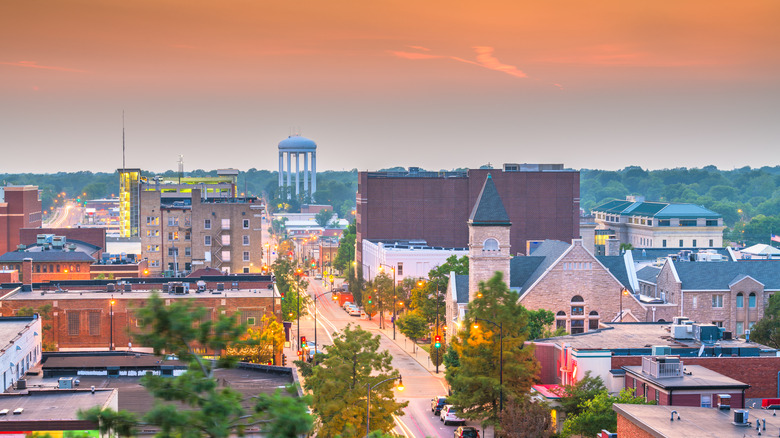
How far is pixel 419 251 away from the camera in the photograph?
468 feet

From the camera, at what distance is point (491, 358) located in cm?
6762

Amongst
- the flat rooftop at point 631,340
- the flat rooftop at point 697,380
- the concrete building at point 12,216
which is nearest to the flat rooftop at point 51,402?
the flat rooftop at point 697,380

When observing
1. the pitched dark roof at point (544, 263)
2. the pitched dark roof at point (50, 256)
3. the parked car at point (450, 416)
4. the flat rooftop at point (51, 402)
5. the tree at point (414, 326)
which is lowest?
the parked car at point (450, 416)

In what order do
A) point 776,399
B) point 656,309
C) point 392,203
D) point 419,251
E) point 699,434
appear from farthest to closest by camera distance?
point 392,203 → point 419,251 → point 656,309 → point 776,399 → point 699,434

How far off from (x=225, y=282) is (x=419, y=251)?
137 feet

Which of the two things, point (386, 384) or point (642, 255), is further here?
point (642, 255)

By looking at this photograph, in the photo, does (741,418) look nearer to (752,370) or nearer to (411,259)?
(752,370)

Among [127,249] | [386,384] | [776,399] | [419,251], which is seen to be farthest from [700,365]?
[127,249]

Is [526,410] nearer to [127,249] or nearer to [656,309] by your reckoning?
[656,309]

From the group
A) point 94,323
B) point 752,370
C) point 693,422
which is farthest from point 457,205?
point 693,422

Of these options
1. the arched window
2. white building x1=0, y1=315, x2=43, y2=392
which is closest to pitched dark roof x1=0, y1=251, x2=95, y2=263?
the arched window

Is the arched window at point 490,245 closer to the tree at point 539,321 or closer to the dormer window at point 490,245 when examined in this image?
the dormer window at point 490,245

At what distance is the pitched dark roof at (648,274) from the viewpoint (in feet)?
349

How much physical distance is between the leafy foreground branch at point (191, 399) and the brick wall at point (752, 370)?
48.0 m
